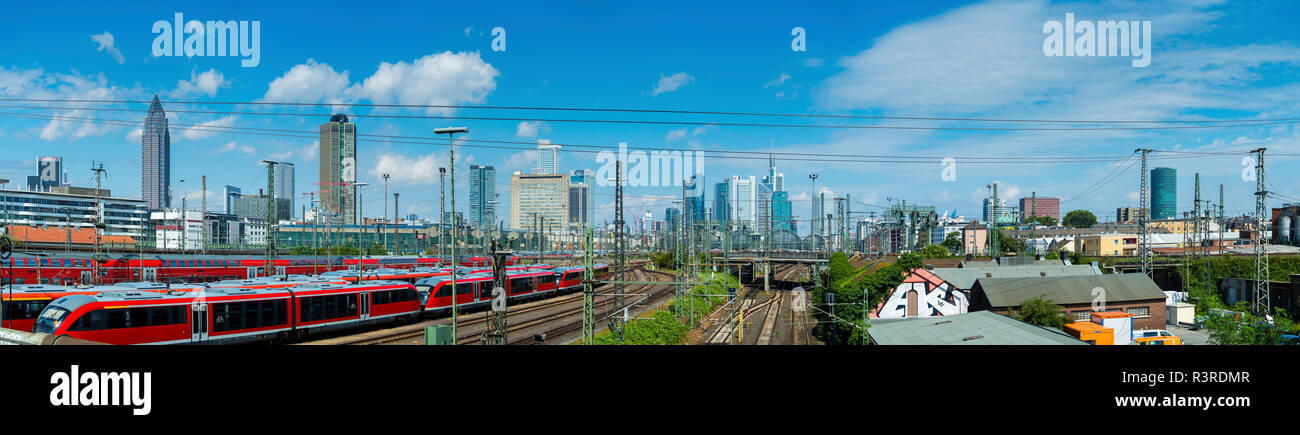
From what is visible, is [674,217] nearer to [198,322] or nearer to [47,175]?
[198,322]

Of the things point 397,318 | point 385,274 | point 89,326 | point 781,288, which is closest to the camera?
point 89,326

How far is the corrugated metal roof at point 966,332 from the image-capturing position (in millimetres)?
13812

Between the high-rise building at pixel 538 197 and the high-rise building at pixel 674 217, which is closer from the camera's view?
the high-rise building at pixel 674 217

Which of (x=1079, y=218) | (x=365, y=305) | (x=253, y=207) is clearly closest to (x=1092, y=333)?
(x=365, y=305)

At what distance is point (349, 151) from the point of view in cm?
7656

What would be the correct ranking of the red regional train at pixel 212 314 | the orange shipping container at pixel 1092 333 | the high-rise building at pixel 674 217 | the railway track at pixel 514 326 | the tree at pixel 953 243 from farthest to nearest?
the tree at pixel 953 243
the high-rise building at pixel 674 217
the railway track at pixel 514 326
the orange shipping container at pixel 1092 333
the red regional train at pixel 212 314

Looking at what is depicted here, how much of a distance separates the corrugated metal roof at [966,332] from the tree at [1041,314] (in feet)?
14.9

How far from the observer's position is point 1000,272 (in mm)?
29281

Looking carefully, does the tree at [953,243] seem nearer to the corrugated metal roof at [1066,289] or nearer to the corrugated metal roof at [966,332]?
the corrugated metal roof at [1066,289]

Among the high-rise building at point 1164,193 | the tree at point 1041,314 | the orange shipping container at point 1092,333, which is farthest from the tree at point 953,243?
the orange shipping container at point 1092,333

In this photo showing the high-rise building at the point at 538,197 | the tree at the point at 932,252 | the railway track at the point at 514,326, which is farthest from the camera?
the high-rise building at the point at 538,197
